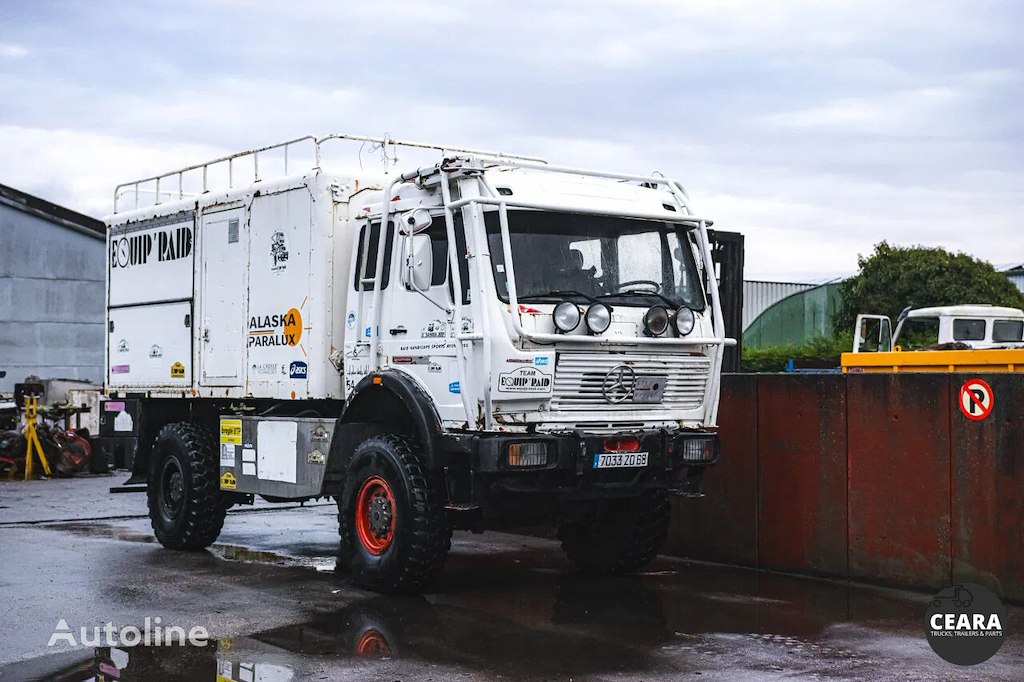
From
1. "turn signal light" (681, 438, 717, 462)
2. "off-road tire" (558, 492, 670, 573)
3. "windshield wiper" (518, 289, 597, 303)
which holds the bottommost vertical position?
"off-road tire" (558, 492, 670, 573)

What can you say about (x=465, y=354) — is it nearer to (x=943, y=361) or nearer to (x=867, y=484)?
(x=867, y=484)

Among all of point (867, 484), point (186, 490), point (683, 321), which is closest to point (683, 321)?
point (683, 321)

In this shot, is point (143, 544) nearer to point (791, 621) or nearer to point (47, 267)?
point (791, 621)

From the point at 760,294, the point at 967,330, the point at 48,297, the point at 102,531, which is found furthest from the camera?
the point at 760,294

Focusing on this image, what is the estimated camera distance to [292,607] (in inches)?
385

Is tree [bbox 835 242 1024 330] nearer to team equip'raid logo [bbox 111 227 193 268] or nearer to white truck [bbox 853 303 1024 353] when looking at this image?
white truck [bbox 853 303 1024 353]

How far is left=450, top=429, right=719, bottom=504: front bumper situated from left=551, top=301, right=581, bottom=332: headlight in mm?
803

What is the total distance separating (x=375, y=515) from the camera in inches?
415

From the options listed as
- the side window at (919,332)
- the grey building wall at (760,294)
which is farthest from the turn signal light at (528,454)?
the grey building wall at (760,294)

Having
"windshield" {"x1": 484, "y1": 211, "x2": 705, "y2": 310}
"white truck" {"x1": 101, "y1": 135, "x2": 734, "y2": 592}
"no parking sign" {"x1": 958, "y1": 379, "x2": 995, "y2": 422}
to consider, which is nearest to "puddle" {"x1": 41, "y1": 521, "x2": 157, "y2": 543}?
"white truck" {"x1": 101, "y1": 135, "x2": 734, "y2": 592}

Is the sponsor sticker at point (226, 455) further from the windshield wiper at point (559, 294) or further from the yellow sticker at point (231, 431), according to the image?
the windshield wiper at point (559, 294)

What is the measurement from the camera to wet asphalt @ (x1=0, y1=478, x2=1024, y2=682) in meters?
7.82

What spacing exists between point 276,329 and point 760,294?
29.4 m

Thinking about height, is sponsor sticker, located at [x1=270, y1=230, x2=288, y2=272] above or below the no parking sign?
above
